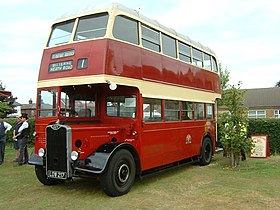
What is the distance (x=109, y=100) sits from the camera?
26.9ft

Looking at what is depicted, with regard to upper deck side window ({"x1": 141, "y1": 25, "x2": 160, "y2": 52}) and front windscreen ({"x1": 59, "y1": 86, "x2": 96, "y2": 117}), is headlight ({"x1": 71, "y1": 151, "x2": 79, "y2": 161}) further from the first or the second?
upper deck side window ({"x1": 141, "y1": 25, "x2": 160, "y2": 52})

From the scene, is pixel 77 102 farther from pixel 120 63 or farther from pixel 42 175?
pixel 42 175

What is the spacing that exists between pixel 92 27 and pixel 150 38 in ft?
5.82

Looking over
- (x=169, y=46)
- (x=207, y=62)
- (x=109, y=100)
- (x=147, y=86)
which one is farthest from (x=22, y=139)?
(x=207, y=62)

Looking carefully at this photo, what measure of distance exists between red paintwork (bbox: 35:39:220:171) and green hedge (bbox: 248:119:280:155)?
543 centimetres

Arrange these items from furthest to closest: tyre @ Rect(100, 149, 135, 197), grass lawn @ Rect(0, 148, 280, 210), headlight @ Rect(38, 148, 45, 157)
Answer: headlight @ Rect(38, 148, 45, 157) → tyre @ Rect(100, 149, 135, 197) → grass lawn @ Rect(0, 148, 280, 210)

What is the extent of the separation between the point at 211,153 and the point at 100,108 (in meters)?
5.34

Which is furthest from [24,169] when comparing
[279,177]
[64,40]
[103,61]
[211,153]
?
[279,177]

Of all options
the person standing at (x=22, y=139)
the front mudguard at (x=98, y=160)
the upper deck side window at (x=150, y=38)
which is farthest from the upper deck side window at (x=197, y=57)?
the person standing at (x=22, y=139)

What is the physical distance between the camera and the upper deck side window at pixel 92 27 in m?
7.22

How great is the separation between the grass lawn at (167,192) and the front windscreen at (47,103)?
1.81 metres

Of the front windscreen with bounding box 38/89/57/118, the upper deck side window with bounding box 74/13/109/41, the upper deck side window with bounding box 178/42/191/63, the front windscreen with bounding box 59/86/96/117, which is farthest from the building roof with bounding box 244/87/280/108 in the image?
the front windscreen with bounding box 38/89/57/118

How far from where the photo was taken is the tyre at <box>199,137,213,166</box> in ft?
36.2

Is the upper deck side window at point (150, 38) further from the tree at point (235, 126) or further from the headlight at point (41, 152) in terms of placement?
the headlight at point (41, 152)
